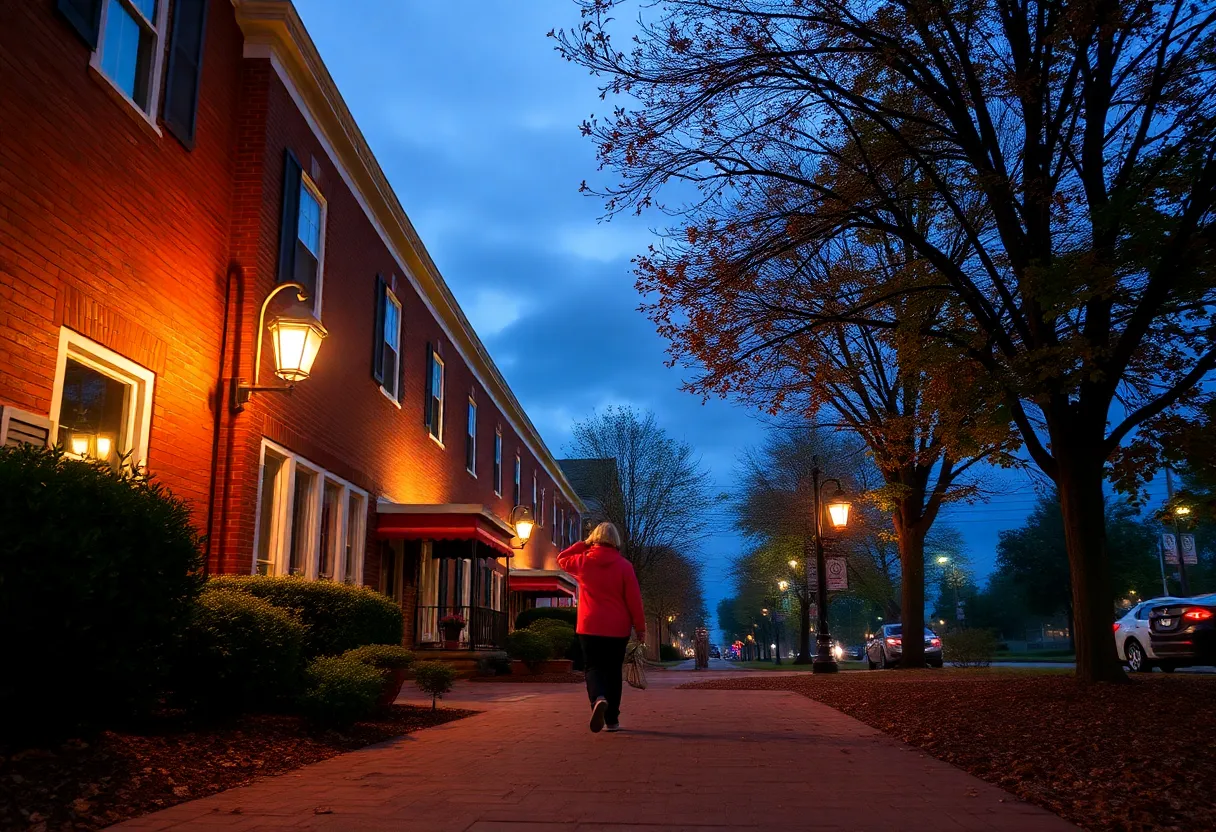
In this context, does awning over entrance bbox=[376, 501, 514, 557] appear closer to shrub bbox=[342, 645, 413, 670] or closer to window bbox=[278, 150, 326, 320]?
window bbox=[278, 150, 326, 320]

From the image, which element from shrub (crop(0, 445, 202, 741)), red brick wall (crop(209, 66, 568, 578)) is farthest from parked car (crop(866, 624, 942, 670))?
shrub (crop(0, 445, 202, 741))

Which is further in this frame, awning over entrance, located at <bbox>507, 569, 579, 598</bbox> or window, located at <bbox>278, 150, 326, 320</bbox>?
awning over entrance, located at <bbox>507, 569, 579, 598</bbox>

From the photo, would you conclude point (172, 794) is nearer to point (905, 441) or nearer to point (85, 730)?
point (85, 730)

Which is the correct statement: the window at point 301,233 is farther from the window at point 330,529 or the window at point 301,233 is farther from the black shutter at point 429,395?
the black shutter at point 429,395

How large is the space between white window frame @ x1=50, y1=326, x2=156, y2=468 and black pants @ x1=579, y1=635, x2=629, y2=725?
4032 mm

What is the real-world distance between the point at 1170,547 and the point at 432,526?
36.3 m

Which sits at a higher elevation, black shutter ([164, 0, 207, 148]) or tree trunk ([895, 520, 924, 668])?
black shutter ([164, 0, 207, 148])

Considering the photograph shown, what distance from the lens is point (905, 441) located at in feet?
65.5

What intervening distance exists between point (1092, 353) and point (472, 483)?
18.3m

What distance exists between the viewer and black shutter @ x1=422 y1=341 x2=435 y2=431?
20516 mm

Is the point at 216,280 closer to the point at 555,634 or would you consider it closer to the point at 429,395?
the point at 429,395

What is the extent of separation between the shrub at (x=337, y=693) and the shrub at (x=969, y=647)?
741 inches

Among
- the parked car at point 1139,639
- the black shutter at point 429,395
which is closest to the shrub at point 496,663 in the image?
the black shutter at point 429,395

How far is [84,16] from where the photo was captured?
325 inches
